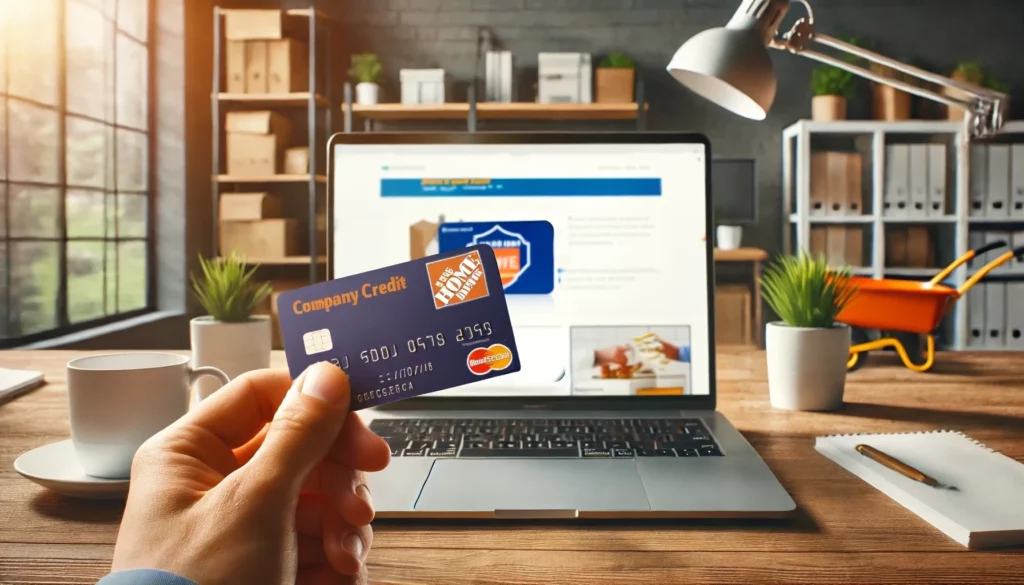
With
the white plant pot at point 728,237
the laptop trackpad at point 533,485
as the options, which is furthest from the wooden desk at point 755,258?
the laptop trackpad at point 533,485

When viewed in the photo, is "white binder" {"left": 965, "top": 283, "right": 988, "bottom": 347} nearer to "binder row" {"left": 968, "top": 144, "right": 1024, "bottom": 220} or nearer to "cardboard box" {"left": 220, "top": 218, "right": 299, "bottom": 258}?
"binder row" {"left": 968, "top": 144, "right": 1024, "bottom": 220}

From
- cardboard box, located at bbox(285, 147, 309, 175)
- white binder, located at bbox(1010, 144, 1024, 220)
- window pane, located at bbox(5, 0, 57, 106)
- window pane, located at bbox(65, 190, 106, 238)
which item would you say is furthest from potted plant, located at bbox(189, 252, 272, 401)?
white binder, located at bbox(1010, 144, 1024, 220)

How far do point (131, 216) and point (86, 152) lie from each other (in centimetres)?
43

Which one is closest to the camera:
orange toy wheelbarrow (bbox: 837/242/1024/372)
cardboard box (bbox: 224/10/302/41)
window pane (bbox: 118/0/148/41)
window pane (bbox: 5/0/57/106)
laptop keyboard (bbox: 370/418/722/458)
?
laptop keyboard (bbox: 370/418/722/458)

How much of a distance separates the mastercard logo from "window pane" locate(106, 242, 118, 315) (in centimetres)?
323

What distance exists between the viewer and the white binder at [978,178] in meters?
3.64

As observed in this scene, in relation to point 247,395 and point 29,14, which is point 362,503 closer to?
point 247,395

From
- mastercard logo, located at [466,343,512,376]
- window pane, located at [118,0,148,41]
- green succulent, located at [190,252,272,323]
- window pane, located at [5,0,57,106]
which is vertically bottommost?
mastercard logo, located at [466,343,512,376]

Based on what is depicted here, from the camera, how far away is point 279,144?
3.74m

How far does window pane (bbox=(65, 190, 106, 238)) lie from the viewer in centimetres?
295

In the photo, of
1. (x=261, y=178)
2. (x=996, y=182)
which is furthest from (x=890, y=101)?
(x=261, y=178)

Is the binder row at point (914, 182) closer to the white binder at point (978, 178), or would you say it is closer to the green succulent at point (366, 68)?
the white binder at point (978, 178)

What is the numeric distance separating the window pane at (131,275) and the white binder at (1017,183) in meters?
4.17

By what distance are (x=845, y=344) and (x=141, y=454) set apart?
2.71 ft
